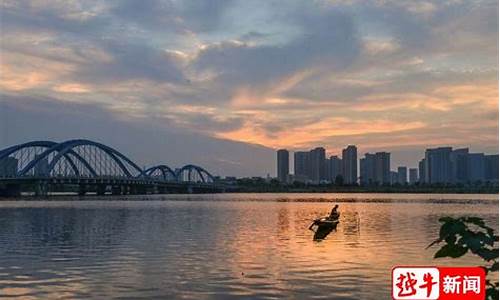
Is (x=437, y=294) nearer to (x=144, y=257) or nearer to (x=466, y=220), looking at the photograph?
(x=466, y=220)

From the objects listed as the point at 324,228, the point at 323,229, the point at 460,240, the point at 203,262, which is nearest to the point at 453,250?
the point at 460,240

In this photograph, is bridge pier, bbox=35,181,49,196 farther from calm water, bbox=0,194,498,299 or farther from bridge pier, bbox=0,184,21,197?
calm water, bbox=0,194,498,299

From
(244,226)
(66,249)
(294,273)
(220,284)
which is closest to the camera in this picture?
(220,284)

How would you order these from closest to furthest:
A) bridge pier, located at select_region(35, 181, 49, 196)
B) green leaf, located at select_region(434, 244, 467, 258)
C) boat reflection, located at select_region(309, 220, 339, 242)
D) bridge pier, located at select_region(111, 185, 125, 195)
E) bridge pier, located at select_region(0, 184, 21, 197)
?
green leaf, located at select_region(434, 244, 467, 258)
boat reflection, located at select_region(309, 220, 339, 242)
bridge pier, located at select_region(0, 184, 21, 197)
bridge pier, located at select_region(35, 181, 49, 196)
bridge pier, located at select_region(111, 185, 125, 195)

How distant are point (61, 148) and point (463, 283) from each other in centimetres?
16150

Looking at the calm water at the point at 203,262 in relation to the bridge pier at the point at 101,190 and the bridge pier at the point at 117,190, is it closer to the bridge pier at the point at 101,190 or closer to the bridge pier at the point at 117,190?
the bridge pier at the point at 101,190

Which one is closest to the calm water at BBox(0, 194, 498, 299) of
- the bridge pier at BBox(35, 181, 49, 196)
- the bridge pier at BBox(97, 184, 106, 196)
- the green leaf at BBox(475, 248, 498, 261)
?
the green leaf at BBox(475, 248, 498, 261)

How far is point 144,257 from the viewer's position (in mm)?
28312

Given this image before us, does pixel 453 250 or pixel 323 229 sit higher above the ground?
pixel 453 250

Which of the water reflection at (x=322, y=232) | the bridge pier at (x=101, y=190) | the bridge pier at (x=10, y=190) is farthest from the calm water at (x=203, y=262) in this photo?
the bridge pier at (x=101, y=190)

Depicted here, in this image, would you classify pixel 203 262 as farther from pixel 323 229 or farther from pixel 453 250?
pixel 453 250

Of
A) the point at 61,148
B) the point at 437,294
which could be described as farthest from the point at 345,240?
the point at 61,148

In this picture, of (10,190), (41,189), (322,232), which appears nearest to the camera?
(322,232)

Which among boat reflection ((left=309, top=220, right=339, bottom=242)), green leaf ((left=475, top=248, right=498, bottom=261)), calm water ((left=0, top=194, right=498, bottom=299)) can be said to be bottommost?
calm water ((left=0, top=194, right=498, bottom=299))
